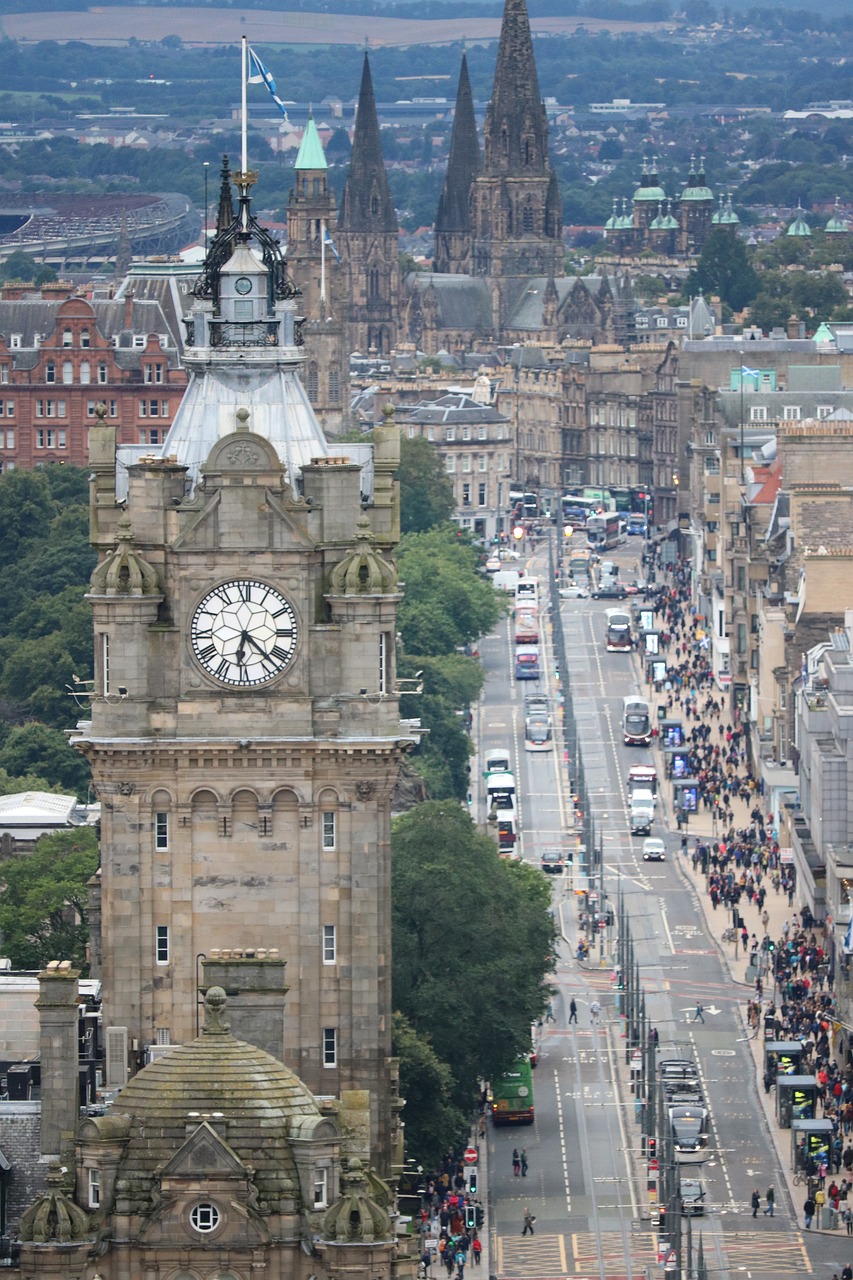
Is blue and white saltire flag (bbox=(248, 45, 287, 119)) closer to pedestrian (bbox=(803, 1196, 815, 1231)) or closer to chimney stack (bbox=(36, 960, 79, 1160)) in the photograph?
pedestrian (bbox=(803, 1196, 815, 1231))

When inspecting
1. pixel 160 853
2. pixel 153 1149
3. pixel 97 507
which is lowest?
pixel 153 1149

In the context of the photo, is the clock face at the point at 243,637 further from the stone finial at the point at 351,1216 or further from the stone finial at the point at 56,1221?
the stone finial at the point at 351,1216

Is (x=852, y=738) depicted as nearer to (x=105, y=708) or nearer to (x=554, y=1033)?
(x=554, y=1033)

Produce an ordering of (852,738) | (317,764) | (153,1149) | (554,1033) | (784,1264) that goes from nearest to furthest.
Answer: (153,1149) → (317,764) → (784,1264) → (554,1033) → (852,738)

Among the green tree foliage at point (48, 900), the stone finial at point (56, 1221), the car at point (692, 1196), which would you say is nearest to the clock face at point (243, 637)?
the stone finial at point (56, 1221)

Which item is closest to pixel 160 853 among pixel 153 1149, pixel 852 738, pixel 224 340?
pixel 224 340

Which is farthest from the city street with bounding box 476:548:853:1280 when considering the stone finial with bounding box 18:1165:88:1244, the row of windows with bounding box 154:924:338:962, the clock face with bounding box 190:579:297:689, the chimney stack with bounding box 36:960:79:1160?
the stone finial with bounding box 18:1165:88:1244

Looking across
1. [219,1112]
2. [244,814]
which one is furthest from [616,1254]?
[219,1112]
